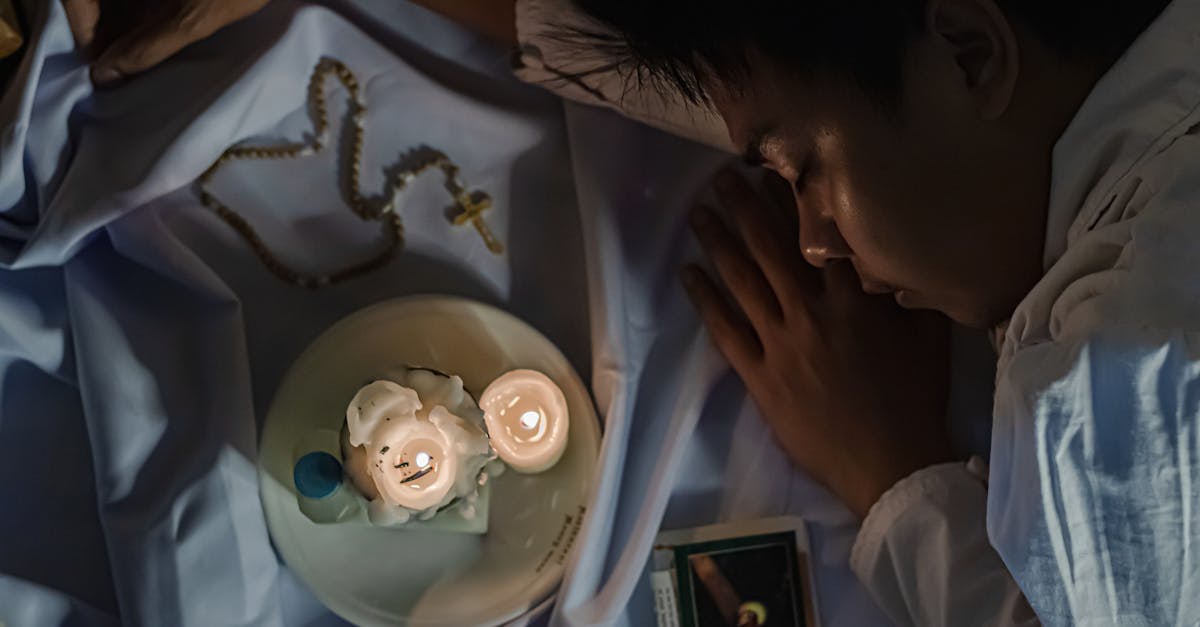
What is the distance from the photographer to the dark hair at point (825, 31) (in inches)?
24.2

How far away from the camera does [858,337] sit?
0.88 m

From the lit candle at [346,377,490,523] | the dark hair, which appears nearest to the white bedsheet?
the lit candle at [346,377,490,523]

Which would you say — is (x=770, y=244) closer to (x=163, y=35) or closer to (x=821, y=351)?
(x=821, y=351)

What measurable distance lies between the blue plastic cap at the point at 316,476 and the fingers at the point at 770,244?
1.39 ft

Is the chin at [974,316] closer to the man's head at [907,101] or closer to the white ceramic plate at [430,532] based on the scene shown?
the man's head at [907,101]

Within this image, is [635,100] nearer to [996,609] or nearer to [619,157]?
[619,157]

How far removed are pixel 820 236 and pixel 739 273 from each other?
0.17 metres

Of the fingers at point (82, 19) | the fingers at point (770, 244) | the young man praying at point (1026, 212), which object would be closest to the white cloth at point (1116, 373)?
the young man praying at point (1026, 212)

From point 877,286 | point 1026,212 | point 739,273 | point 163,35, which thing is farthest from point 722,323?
point 163,35

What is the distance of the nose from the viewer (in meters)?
0.73

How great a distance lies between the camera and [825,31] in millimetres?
620

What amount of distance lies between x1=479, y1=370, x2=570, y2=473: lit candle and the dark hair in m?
0.29

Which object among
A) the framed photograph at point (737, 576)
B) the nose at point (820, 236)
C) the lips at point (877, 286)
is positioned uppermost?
the nose at point (820, 236)

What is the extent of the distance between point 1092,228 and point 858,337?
0.25m
